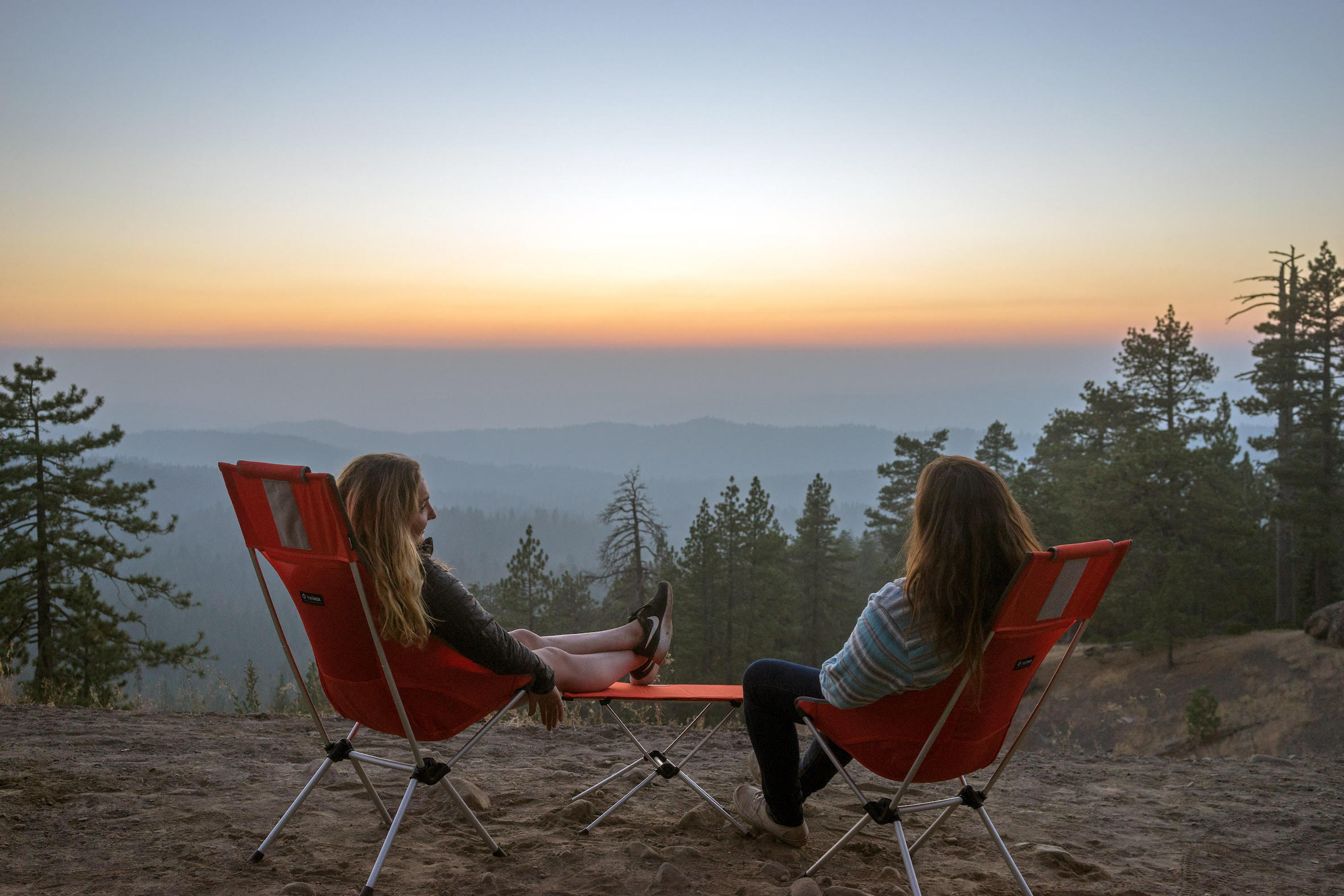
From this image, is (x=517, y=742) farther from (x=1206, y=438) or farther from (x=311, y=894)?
(x=1206, y=438)

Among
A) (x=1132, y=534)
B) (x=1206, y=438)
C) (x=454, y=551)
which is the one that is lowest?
(x=454, y=551)

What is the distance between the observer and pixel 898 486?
35375 millimetres

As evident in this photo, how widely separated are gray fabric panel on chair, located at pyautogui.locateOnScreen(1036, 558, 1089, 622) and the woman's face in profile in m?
1.87

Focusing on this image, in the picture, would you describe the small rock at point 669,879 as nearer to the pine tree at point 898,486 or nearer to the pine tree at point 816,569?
the pine tree at point 816,569

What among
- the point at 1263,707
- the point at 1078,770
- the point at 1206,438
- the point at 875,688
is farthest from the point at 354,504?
the point at 1206,438

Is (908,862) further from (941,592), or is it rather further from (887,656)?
(941,592)

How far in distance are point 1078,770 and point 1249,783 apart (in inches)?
30.4

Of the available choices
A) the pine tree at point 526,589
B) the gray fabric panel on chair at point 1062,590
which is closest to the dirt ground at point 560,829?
the gray fabric panel on chair at point 1062,590

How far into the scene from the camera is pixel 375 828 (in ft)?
9.98

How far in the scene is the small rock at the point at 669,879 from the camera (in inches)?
102

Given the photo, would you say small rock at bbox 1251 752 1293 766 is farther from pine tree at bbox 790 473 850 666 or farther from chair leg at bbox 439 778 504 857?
pine tree at bbox 790 473 850 666

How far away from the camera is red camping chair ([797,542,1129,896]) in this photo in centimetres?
219

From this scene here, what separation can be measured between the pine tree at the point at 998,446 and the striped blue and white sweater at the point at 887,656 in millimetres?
38385

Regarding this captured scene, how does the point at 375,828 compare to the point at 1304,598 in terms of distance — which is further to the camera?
the point at 1304,598
